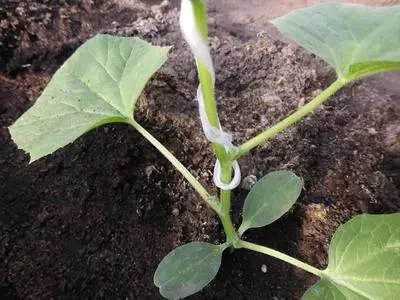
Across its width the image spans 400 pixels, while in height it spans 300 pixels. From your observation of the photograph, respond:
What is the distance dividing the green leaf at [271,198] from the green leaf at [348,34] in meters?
0.19

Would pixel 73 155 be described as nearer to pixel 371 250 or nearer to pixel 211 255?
pixel 211 255

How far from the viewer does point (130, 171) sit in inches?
38.4

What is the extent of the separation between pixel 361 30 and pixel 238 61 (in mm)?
463

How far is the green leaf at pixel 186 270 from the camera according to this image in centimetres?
74

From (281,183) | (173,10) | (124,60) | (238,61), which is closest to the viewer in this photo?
(281,183)

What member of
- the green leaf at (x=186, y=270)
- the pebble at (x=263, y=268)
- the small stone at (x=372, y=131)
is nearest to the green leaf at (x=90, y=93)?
the green leaf at (x=186, y=270)

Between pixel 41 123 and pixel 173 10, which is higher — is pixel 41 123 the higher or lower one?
the higher one

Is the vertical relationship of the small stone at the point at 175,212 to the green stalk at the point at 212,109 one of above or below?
below

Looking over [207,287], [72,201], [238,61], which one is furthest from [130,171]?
[238,61]

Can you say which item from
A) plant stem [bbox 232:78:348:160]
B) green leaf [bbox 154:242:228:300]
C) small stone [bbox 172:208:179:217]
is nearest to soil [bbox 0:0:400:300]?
small stone [bbox 172:208:179:217]

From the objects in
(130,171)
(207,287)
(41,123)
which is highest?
(41,123)

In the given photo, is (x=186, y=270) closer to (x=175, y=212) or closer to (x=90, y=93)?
(x=175, y=212)

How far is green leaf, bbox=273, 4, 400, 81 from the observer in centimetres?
68

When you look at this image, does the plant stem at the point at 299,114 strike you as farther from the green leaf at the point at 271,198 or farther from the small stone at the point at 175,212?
the small stone at the point at 175,212
